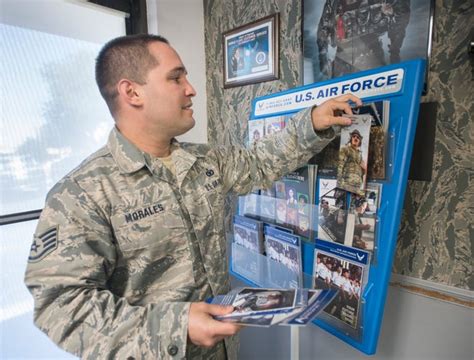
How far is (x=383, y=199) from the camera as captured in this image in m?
0.77

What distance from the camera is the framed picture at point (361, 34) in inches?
35.8

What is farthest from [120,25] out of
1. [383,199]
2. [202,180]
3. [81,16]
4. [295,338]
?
[295,338]

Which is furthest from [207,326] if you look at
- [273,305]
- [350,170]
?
[350,170]

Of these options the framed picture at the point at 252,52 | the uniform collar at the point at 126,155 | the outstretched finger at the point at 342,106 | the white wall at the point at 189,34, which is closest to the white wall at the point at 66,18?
the white wall at the point at 189,34

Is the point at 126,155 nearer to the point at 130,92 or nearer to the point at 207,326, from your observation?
the point at 130,92

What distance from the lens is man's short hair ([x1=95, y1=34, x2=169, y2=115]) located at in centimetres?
91

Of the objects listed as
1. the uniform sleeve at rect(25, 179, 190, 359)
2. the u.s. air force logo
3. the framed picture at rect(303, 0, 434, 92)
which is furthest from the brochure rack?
the u.s. air force logo

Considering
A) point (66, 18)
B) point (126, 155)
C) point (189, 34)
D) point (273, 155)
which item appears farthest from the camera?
point (189, 34)

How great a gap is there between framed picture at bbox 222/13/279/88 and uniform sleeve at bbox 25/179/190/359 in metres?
1.01

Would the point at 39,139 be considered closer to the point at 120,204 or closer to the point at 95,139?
the point at 95,139

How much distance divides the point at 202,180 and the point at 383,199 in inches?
21.4

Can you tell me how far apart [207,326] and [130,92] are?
0.71 meters

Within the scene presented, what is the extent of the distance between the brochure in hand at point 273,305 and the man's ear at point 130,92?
637mm

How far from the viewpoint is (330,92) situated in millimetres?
945
